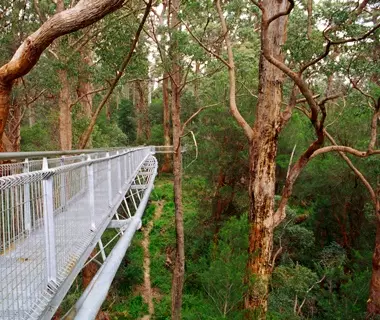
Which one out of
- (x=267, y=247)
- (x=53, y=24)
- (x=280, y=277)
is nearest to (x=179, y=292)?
(x=280, y=277)

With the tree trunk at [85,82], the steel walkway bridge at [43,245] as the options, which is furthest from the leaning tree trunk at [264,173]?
the tree trunk at [85,82]

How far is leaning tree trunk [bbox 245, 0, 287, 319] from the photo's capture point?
6.29 m

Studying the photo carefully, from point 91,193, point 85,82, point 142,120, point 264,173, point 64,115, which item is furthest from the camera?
point 142,120

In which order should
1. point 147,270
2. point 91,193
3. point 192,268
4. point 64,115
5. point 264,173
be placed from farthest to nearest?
1. point 147,270
2. point 192,268
3. point 64,115
4. point 264,173
5. point 91,193

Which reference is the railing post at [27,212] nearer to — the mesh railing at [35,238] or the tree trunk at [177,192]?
the mesh railing at [35,238]

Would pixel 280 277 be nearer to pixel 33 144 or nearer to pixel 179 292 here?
pixel 179 292

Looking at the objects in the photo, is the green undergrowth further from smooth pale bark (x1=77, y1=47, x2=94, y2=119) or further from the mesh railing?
smooth pale bark (x1=77, y1=47, x2=94, y2=119)

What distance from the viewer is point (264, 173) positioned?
6379mm

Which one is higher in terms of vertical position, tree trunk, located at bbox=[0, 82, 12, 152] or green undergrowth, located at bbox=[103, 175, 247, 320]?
tree trunk, located at bbox=[0, 82, 12, 152]

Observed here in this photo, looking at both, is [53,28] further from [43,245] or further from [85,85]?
[85,85]

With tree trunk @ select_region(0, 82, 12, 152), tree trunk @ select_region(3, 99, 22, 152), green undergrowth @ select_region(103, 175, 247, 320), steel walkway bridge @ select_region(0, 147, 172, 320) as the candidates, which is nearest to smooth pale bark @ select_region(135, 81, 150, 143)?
green undergrowth @ select_region(103, 175, 247, 320)

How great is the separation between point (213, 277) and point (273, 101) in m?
3.64

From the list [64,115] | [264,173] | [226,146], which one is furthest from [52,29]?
[226,146]

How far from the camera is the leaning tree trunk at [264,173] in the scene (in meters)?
6.29
